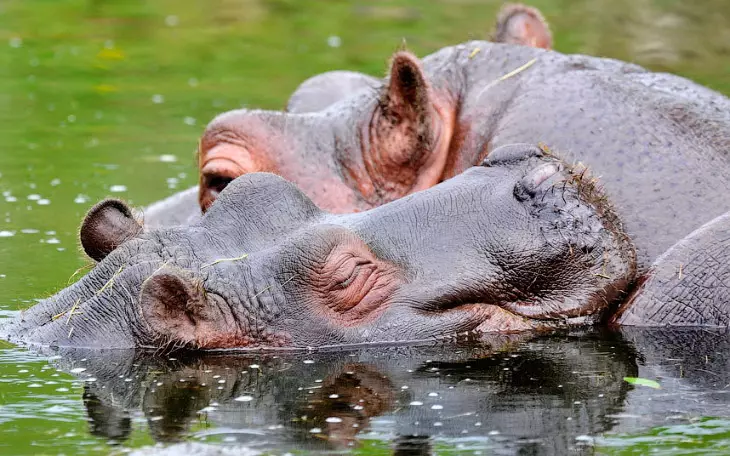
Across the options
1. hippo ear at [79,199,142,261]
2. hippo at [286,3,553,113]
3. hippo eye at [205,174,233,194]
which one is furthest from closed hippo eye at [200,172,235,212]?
hippo ear at [79,199,142,261]

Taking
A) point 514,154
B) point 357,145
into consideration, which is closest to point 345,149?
point 357,145

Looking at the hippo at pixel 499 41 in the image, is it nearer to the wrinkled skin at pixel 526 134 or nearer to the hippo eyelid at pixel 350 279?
the wrinkled skin at pixel 526 134

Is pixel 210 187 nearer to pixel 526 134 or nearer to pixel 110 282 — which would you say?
pixel 526 134

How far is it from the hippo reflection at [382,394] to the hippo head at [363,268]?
114 millimetres

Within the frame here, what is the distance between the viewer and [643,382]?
211 inches

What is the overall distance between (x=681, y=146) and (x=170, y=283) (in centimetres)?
271

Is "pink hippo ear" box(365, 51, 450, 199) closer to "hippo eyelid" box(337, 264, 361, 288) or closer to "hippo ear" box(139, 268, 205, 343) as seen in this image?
"hippo eyelid" box(337, 264, 361, 288)

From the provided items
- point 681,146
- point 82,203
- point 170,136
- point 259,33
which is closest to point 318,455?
point 681,146

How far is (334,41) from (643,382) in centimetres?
1126

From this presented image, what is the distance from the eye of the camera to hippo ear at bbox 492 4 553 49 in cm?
845

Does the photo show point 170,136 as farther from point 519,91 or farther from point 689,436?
point 689,436

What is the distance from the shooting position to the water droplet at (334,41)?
1592cm

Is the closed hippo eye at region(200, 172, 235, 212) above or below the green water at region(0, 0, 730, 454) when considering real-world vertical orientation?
below

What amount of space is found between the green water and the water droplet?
2cm
